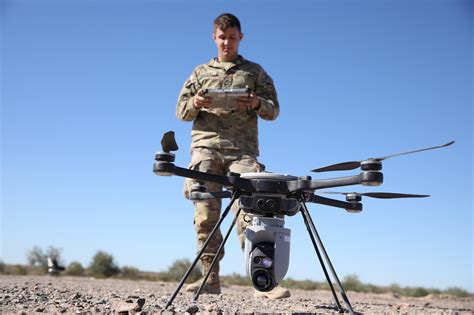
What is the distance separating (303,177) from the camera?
12.6 ft

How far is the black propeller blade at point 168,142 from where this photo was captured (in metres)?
3.76

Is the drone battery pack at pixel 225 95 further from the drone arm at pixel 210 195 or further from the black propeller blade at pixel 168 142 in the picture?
the black propeller blade at pixel 168 142

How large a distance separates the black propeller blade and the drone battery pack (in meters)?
1.97

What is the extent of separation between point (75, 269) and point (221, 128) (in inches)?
484

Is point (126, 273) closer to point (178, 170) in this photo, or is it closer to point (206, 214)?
point (206, 214)

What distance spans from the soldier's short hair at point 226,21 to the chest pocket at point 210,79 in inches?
22.5

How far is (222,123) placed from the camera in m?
6.78

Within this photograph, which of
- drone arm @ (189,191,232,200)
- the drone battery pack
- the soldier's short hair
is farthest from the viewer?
the soldier's short hair

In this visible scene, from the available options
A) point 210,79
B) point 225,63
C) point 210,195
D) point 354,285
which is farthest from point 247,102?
point 354,285

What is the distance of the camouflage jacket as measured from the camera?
22.0 feet

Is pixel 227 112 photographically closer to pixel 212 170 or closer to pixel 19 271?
pixel 212 170

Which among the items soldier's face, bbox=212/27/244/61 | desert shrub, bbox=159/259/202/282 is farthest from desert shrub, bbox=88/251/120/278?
soldier's face, bbox=212/27/244/61

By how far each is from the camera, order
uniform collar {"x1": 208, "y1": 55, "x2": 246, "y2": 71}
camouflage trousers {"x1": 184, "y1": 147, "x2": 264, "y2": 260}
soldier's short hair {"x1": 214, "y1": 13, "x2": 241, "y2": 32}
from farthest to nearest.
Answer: uniform collar {"x1": 208, "y1": 55, "x2": 246, "y2": 71} < soldier's short hair {"x1": 214, "y1": 13, "x2": 241, "y2": 32} < camouflage trousers {"x1": 184, "y1": 147, "x2": 264, "y2": 260}

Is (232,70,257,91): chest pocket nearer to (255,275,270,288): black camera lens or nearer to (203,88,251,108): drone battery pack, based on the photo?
(203,88,251,108): drone battery pack
